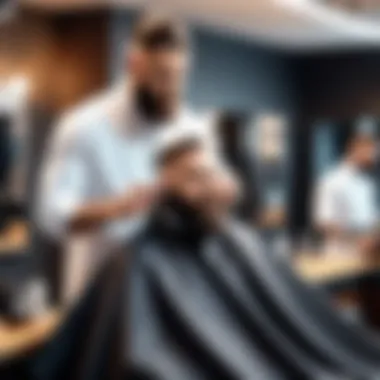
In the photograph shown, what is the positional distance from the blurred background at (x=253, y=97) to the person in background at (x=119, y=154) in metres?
0.18

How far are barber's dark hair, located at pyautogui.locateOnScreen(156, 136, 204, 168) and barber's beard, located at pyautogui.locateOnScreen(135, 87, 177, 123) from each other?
0.08 meters

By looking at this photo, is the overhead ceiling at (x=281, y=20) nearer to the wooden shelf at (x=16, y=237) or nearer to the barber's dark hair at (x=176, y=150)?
the wooden shelf at (x=16, y=237)

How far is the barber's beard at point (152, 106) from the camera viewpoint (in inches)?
66.9

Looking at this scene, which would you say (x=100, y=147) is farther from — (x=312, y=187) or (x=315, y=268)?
(x=312, y=187)

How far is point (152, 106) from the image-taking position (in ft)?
5.57

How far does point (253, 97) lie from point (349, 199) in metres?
0.51

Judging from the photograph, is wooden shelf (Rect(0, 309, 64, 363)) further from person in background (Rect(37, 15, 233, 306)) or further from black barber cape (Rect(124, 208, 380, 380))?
black barber cape (Rect(124, 208, 380, 380))

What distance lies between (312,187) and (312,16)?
0.52m

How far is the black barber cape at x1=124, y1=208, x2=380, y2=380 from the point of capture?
4.62 ft

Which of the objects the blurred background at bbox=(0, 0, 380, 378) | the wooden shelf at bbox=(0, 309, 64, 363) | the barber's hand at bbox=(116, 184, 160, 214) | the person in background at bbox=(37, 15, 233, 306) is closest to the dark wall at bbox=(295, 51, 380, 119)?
the blurred background at bbox=(0, 0, 380, 378)

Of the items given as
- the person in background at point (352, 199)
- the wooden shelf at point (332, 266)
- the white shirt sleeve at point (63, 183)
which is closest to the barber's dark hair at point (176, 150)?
the white shirt sleeve at point (63, 183)

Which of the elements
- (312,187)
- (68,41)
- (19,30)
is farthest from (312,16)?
(19,30)

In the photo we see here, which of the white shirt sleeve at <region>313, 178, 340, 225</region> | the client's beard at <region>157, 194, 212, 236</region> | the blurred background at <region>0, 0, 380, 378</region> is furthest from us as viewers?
the white shirt sleeve at <region>313, 178, 340, 225</region>

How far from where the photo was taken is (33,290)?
5.69ft
